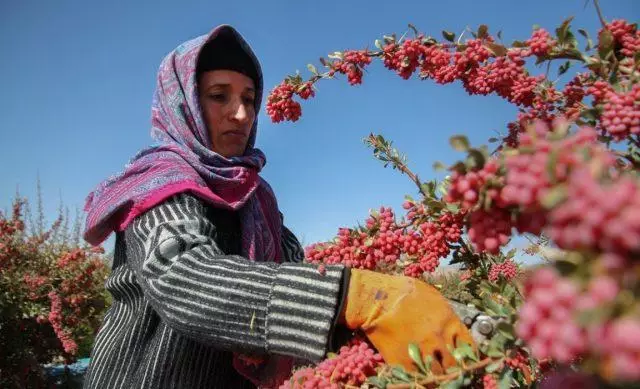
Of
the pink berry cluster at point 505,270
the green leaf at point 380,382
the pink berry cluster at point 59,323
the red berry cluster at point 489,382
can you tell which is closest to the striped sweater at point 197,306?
the green leaf at point 380,382

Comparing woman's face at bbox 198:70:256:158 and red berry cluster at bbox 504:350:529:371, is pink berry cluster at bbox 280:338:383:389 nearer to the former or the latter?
red berry cluster at bbox 504:350:529:371

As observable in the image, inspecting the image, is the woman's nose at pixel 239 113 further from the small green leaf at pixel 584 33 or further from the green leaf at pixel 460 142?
the green leaf at pixel 460 142

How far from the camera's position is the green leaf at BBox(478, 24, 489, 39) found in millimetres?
1305

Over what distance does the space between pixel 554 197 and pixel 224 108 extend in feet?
6.88

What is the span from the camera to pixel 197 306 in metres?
1.33

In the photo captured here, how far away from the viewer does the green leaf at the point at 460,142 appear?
1.96 feet

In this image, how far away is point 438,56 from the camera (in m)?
1.46

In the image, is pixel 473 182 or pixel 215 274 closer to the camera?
pixel 473 182

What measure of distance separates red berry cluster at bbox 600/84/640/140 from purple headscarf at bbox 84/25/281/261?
4.40 feet

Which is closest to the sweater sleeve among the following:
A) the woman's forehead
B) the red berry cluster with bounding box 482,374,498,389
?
the red berry cluster with bounding box 482,374,498,389

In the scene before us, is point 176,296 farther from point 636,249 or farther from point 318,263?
point 636,249

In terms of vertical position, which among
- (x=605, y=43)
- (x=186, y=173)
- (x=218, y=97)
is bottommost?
(x=605, y=43)

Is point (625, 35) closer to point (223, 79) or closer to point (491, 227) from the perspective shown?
point (491, 227)

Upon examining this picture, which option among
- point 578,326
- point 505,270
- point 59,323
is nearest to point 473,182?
point 578,326
